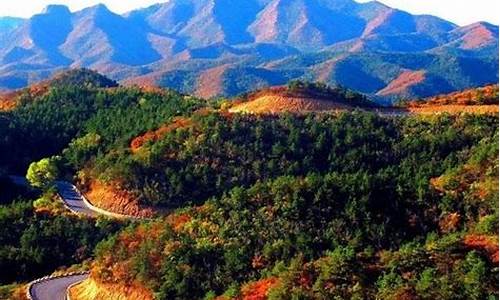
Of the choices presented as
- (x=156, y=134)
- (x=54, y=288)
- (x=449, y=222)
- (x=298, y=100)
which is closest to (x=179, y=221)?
(x=54, y=288)

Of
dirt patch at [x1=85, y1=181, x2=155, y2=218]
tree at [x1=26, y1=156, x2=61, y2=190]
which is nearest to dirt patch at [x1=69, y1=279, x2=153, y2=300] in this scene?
dirt patch at [x1=85, y1=181, x2=155, y2=218]

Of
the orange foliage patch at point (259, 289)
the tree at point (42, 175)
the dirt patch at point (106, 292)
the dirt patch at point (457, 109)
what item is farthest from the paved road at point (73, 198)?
the dirt patch at point (457, 109)

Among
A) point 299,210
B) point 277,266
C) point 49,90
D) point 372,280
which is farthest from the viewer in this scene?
point 49,90

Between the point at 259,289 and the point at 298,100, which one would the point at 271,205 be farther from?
the point at 298,100

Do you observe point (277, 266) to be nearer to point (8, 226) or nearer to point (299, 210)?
point (299, 210)

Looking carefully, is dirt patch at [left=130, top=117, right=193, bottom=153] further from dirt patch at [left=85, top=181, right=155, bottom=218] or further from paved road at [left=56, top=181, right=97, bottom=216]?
paved road at [left=56, top=181, right=97, bottom=216]

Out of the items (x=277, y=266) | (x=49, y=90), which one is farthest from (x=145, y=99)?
(x=277, y=266)
